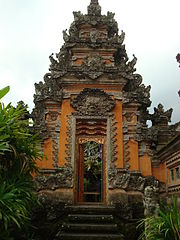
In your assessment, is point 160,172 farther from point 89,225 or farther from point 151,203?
point 89,225

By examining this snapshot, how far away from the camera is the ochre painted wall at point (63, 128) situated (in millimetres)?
8616

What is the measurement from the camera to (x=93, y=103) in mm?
9258

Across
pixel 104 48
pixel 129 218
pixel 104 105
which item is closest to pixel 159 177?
pixel 129 218

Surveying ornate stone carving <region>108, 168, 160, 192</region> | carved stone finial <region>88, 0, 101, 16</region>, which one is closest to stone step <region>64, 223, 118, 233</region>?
ornate stone carving <region>108, 168, 160, 192</region>

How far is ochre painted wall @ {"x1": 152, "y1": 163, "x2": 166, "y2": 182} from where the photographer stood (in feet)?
28.7

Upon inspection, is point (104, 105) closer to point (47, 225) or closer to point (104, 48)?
point (104, 48)

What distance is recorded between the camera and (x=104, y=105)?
30.3ft

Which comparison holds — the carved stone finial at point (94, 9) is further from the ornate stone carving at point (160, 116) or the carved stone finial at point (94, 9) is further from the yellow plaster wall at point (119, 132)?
the ornate stone carving at point (160, 116)

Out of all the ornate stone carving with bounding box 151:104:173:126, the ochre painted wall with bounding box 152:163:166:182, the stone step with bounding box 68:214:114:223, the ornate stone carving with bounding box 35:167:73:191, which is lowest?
the stone step with bounding box 68:214:114:223

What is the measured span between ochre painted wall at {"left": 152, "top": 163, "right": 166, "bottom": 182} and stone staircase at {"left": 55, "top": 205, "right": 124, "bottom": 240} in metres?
2.35

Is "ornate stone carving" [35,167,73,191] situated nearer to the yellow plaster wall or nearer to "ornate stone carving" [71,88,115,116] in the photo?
the yellow plaster wall

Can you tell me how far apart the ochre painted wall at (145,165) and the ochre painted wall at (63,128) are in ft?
9.37

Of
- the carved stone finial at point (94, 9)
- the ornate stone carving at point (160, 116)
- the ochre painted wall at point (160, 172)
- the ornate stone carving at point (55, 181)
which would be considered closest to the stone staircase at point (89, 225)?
the ornate stone carving at point (55, 181)

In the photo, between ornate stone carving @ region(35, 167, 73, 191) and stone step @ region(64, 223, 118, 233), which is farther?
ornate stone carving @ region(35, 167, 73, 191)
